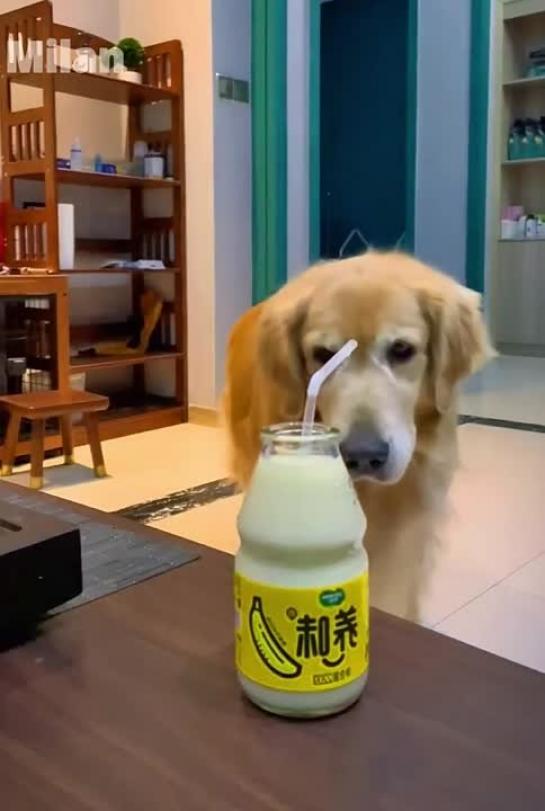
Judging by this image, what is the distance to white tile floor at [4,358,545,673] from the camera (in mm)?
1527

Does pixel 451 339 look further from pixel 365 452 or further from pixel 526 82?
pixel 526 82

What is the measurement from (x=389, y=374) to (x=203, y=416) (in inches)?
85.1

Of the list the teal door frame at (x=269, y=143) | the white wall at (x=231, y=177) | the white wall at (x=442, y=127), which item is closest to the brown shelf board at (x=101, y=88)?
the white wall at (x=231, y=177)

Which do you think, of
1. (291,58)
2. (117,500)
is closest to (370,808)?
(117,500)

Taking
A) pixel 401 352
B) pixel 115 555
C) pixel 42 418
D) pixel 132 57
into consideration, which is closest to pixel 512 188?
pixel 132 57

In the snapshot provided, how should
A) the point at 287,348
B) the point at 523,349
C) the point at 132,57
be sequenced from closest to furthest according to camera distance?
the point at 287,348
the point at 132,57
the point at 523,349

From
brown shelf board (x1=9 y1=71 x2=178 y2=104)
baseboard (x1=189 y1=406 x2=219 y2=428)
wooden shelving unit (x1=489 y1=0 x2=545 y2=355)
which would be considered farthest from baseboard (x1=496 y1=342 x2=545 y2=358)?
brown shelf board (x1=9 y1=71 x2=178 y2=104)

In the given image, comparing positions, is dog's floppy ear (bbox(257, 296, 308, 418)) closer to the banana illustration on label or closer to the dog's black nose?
the dog's black nose

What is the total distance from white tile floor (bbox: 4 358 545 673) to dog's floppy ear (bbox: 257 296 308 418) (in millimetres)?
397

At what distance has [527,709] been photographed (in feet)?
1.49

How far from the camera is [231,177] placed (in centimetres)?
318

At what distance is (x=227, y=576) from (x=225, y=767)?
0.26 meters

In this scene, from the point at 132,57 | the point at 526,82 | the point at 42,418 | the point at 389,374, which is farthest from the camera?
the point at 526,82

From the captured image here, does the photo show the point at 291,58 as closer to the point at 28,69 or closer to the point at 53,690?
the point at 28,69
